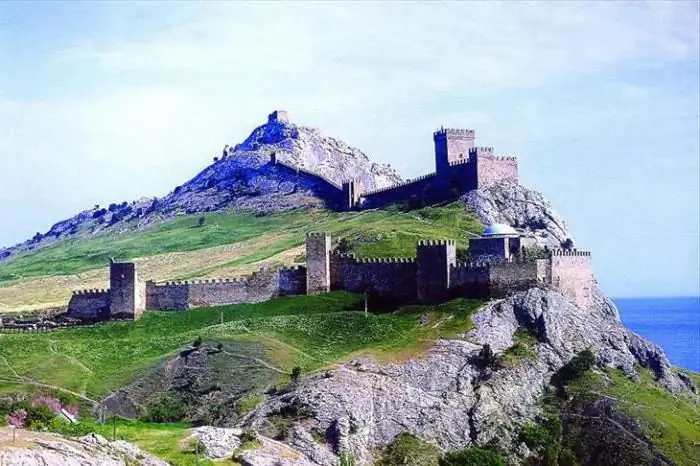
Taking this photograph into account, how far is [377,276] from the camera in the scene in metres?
93.1

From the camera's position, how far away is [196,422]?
7494cm

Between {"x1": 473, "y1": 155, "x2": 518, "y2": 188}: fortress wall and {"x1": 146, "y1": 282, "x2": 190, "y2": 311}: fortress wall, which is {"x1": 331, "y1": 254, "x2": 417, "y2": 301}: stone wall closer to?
{"x1": 146, "y1": 282, "x2": 190, "y2": 311}: fortress wall

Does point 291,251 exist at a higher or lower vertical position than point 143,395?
higher

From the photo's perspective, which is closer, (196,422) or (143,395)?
(196,422)

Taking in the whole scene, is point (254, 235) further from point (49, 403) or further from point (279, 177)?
point (49, 403)

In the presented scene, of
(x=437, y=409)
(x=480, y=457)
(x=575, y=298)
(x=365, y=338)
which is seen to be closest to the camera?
(x=480, y=457)

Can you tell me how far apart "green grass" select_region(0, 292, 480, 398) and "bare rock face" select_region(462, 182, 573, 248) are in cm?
2891

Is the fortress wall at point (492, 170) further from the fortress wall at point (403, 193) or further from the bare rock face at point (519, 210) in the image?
the fortress wall at point (403, 193)

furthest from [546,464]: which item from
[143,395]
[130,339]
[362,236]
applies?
[362,236]

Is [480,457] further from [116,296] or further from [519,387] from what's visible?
[116,296]

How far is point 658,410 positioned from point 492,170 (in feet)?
169

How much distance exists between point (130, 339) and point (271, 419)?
2081 centimetres

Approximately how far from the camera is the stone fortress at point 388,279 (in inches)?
3410

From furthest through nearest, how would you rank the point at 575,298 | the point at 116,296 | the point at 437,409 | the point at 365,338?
the point at 116,296 → the point at 575,298 → the point at 365,338 → the point at 437,409
